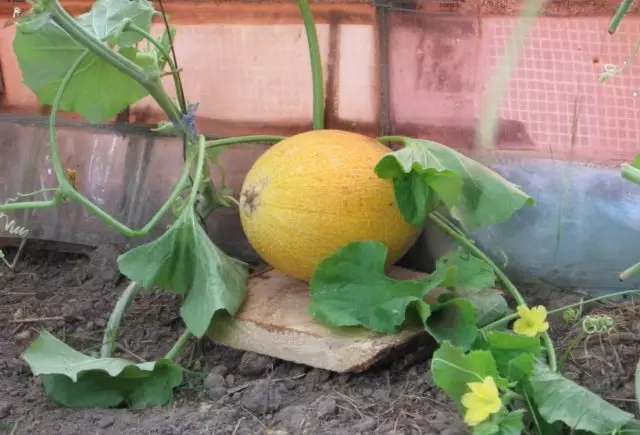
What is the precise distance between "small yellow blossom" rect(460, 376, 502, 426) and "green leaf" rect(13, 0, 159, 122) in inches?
34.7

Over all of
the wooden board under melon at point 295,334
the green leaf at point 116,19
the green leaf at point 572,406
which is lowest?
the wooden board under melon at point 295,334

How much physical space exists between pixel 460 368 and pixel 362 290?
14.6 inches

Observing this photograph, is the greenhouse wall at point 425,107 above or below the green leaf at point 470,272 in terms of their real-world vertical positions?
above

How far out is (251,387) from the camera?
1562 mm

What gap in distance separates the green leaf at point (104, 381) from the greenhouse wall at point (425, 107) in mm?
613

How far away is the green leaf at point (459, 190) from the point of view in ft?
5.14

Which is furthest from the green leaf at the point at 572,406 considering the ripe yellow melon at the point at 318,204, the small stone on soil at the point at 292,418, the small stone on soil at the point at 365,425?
the ripe yellow melon at the point at 318,204

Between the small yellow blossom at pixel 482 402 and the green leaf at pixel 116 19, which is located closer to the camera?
the small yellow blossom at pixel 482 402

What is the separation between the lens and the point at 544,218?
187 cm

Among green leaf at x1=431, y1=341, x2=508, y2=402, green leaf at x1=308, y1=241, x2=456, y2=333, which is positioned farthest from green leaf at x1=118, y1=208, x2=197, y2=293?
green leaf at x1=431, y1=341, x2=508, y2=402

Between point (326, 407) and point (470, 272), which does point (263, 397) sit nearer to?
point (326, 407)

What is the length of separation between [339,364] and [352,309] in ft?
0.36

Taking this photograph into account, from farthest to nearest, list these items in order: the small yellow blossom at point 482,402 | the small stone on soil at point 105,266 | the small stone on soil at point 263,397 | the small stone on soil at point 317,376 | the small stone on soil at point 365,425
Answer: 1. the small stone on soil at point 105,266
2. the small stone on soil at point 317,376
3. the small stone on soil at point 263,397
4. the small stone on soil at point 365,425
5. the small yellow blossom at point 482,402

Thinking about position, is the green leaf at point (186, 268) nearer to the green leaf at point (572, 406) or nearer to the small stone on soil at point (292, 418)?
the small stone on soil at point (292, 418)
